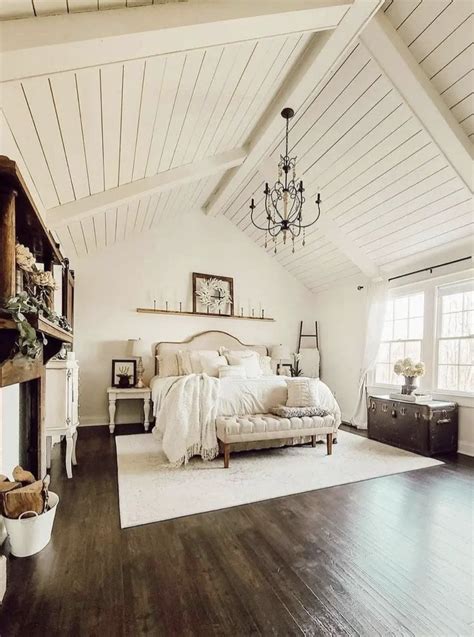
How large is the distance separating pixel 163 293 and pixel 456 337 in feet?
14.1

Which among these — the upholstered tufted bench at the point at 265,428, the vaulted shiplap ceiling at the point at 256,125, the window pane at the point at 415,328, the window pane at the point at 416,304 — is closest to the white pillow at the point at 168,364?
the upholstered tufted bench at the point at 265,428

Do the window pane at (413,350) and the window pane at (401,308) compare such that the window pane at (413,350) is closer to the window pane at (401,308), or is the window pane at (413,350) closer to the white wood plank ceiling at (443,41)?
the window pane at (401,308)

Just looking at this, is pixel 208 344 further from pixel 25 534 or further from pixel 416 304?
pixel 25 534

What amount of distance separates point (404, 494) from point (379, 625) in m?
1.52

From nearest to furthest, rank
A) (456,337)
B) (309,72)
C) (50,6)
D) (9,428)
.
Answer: (50,6) → (9,428) → (309,72) → (456,337)

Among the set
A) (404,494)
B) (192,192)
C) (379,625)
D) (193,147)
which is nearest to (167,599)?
(379,625)

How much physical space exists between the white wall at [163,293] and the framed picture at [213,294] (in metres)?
0.11

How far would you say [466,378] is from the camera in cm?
394

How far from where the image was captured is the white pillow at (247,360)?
509cm

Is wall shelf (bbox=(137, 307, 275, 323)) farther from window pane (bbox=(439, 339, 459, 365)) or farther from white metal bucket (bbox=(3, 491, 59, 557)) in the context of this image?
white metal bucket (bbox=(3, 491, 59, 557))

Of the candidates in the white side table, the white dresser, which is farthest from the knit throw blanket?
the white side table

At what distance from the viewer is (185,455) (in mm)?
3234

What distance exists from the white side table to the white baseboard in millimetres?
4053

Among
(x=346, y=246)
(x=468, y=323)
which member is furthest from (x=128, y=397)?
(x=468, y=323)
